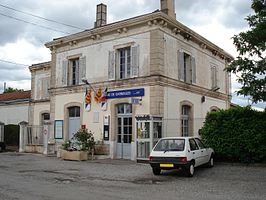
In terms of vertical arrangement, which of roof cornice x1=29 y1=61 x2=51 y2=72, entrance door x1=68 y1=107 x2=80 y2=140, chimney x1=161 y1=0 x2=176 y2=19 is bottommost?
entrance door x1=68 y1=107 x2=80 y2=140

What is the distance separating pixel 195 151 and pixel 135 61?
708 centimetres

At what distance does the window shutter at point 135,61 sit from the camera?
57.7ft

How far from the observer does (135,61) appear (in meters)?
17.6

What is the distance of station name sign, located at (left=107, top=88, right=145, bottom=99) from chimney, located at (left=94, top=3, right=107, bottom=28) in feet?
18.4

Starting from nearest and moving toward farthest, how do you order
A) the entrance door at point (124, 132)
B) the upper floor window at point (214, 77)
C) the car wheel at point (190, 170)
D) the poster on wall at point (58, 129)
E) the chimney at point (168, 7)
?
the car wheel at point (190, 170) < the entrance door at point (124, 132) < the chimney at point (168, 7) < the poster on wall at point (58, 129) < the upper floor window at point (214, 77)

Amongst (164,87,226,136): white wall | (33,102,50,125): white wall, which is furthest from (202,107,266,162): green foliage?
(33,102,50,125): white wall

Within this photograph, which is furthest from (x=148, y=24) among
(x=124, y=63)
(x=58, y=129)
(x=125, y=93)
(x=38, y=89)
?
(x=38, y=89)

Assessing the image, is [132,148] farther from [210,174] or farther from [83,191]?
[83,191]

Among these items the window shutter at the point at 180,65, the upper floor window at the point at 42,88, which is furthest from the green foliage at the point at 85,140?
the upper floor window at the point at 42,88

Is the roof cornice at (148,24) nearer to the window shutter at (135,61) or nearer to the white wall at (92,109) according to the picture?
the window shutter at (135,61)

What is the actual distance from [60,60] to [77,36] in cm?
237

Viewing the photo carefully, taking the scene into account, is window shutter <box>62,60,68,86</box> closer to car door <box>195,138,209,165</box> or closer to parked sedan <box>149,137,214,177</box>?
parked sedan <box>149,137,214,177</box>

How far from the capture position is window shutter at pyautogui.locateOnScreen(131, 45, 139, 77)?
57.7ft

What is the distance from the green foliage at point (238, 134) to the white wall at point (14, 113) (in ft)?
59.0
